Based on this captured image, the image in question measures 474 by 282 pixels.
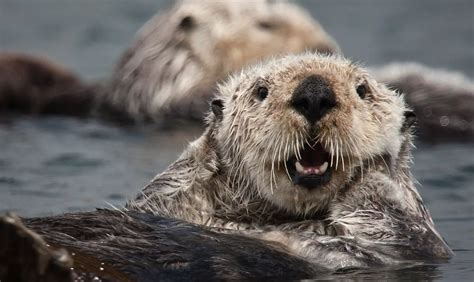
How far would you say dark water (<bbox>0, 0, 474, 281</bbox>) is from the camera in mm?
7957

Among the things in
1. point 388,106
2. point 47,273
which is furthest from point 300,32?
point 47,273

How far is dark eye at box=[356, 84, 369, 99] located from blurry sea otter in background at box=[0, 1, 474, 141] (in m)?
4.23

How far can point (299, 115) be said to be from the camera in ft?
17.4

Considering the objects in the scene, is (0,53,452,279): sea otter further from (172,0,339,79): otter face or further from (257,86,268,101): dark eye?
(172,0,339,79): otter face

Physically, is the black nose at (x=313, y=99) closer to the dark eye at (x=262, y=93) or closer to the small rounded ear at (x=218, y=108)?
the dark eye at (x=262, y=93)

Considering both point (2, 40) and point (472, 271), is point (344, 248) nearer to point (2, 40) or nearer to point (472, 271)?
point (472, 271)

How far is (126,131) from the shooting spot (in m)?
10.4

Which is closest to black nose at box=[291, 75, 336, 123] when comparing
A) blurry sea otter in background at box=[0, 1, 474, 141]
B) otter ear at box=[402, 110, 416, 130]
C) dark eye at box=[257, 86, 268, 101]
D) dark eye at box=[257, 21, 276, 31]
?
dark eye at box=[257, 86, 268, 101]

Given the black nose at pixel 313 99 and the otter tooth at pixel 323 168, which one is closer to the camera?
the black nose at pixel 313 99

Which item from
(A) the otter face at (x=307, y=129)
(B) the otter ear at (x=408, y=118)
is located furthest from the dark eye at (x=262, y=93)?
(B) the otter ear at (x=408, y=118)

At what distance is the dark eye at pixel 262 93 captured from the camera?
568cm

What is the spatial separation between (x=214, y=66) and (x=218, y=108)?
4509 mm

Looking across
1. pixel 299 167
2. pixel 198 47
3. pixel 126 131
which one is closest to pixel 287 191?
pixel 299 167

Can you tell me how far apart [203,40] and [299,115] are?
5.32 m
